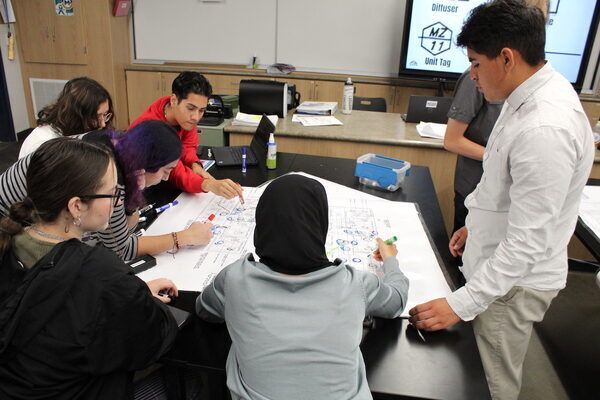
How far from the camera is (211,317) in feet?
3.43

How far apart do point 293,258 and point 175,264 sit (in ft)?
1.90

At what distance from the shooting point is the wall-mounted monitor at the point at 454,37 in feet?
14.0

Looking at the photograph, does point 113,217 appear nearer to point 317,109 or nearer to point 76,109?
point 76,109

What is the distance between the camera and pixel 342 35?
4.99 m

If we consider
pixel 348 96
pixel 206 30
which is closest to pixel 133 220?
pixel 348 96

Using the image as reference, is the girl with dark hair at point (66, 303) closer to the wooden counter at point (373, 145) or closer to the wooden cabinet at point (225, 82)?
the wooden counter at point (373, 145)

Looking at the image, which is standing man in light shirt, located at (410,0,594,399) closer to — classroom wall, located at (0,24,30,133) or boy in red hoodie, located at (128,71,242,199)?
boy in red hoodie, located at (128,71,242,199)

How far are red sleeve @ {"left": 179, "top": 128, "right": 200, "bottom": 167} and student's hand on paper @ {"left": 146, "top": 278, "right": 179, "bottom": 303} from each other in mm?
998

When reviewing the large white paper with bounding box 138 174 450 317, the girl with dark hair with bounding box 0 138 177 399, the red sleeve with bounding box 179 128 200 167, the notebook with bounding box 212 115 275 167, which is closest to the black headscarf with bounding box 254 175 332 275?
the girl with dark hair with bounding box 0 138 177 399

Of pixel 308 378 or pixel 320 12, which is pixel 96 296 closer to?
pixel 308 378

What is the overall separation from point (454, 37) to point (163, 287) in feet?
14.1

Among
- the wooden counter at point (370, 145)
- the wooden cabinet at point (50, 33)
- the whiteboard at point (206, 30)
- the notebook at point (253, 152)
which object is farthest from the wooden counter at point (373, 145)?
the wooden cabinet at point (50, 33)

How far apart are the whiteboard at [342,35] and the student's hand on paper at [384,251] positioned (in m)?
4.12

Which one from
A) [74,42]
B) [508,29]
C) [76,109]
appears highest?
[508,29]
